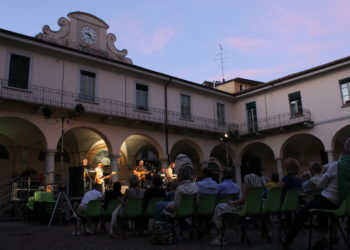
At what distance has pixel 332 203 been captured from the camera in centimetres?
435

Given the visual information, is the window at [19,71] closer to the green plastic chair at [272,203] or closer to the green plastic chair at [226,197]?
the green plastic chair at [226,197]

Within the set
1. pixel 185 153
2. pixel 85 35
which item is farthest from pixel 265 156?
pixel 85 35

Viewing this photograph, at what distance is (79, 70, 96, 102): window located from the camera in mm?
17031

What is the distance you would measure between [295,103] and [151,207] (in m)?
16.1

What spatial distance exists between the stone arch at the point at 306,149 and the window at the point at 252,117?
228 centimetres

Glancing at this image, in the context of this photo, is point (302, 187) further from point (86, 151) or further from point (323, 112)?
point (86, 151)

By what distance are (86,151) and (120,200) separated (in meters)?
14.1

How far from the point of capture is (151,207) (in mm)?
7422

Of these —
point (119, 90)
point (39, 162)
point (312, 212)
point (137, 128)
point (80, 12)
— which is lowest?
point (312, 212)

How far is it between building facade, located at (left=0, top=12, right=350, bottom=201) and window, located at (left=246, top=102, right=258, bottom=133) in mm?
66

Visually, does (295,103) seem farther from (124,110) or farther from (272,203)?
(272,203)

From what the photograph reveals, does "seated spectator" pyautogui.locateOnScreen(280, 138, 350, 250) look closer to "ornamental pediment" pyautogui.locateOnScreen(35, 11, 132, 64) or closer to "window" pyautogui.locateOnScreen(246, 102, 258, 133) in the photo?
"ornamental pediment" pyautogui.locateOnScreen(35, 11, 132, 64)

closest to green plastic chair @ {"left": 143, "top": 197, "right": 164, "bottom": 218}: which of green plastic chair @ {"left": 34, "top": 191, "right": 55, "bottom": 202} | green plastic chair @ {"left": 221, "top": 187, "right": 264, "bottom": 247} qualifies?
green plastic chair @ {"left": 221, "top": 187, "right": 264, "bottom": 247}

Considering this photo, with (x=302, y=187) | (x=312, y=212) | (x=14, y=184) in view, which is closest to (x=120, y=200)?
(x=302, y=187)
